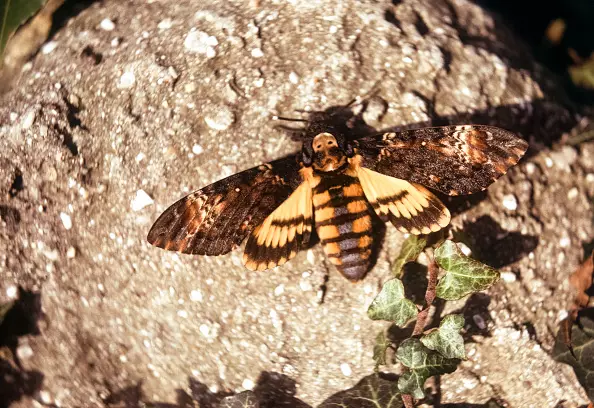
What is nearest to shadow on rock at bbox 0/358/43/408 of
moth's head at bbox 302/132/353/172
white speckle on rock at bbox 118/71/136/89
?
white speckle on rock at bbox 118/71/136/89

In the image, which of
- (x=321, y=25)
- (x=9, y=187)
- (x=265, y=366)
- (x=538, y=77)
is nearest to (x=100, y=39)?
(x=9, y=187)

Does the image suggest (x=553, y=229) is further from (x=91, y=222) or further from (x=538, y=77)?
(x=91, y=222)

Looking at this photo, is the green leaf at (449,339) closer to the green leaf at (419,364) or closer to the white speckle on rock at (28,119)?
the green leaf at (419,364)

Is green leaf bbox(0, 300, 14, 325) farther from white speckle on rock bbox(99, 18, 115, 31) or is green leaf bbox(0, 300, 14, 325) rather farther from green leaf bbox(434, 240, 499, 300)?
green leaf bbox(434, 240, 499, 300)

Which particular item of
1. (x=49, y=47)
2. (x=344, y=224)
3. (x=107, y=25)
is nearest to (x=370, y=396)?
(x=344, y=224)

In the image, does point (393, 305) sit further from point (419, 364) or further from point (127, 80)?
point (127, 80)

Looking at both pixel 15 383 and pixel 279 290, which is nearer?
pixel 279 290
